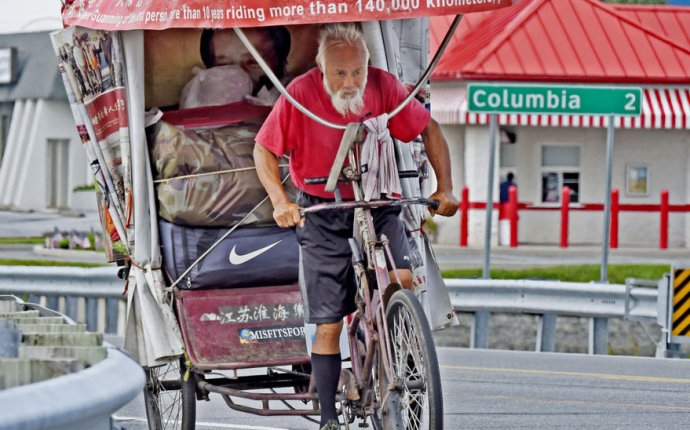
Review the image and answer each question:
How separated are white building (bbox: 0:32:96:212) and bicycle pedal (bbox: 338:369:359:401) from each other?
48135 millimetres

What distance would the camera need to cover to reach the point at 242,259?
7.86m

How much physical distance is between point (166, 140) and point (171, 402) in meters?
1.30

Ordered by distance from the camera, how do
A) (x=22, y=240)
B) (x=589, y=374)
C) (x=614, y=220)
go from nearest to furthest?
(x=589, y=374)
(x=614, y=220)
(x=22, y=240)

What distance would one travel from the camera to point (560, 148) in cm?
3822

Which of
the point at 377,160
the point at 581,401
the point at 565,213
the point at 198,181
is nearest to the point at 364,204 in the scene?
the point at 377,160

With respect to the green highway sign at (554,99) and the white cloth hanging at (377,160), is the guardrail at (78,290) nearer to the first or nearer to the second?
the green highway sign at (554,99)

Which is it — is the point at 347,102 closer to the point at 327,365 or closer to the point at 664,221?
the point at 327,365

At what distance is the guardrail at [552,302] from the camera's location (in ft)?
48.8

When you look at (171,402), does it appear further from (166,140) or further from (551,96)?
(551,96)

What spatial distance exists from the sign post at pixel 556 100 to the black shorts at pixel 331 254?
11.4m

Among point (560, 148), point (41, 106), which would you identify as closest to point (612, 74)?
point (560, 148)

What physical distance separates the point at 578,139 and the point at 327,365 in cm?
3143

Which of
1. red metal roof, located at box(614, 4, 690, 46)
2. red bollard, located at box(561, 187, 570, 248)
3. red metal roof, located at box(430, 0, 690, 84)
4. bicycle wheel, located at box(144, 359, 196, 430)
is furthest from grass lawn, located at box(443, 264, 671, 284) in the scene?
bicycle wheel, located at box(144, 359, 196, 430)

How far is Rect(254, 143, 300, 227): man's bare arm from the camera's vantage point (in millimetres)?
6840
